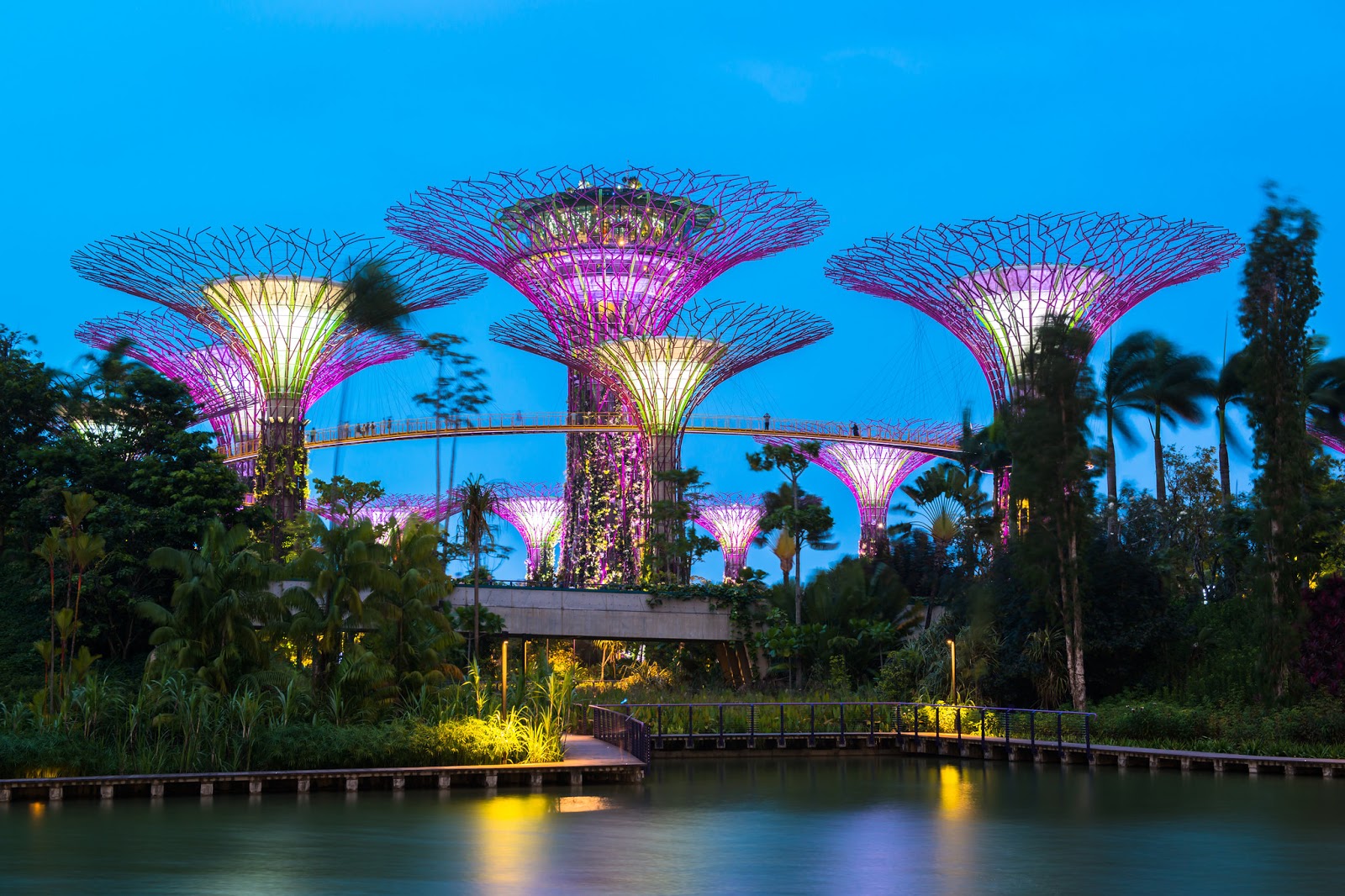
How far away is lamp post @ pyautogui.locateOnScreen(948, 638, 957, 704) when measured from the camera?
93.5 ft

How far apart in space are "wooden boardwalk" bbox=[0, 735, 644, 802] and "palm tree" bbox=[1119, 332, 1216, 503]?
21611 mm

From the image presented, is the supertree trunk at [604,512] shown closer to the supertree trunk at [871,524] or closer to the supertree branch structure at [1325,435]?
the supertree branch structure at [1325,435]

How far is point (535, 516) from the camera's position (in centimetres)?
6712

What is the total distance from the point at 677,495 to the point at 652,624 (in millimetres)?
4267

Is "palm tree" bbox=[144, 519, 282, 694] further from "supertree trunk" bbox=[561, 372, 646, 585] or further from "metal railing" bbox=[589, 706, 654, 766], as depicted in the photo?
"supertree trunk" bbox=[561, 372, 646, 585]

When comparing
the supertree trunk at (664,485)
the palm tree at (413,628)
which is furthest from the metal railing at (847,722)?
the supertree trunk at (664,485)

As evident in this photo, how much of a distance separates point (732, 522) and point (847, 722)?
1656 inches

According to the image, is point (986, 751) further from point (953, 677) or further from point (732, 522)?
point (732, 522)

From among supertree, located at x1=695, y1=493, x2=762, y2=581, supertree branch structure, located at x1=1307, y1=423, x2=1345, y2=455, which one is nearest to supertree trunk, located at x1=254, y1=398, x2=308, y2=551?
supertree branch structure, located at x1=1307, y1=423, x2=1345, y2=455

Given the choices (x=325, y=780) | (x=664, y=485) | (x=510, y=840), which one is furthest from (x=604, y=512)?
(x=510, y=840)

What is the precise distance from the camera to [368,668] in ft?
70.3

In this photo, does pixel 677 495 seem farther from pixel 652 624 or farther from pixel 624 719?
pixel 624 719

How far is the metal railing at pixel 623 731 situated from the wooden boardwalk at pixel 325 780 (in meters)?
0.54

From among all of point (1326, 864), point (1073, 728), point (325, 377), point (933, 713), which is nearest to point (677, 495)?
point (325, 377)
